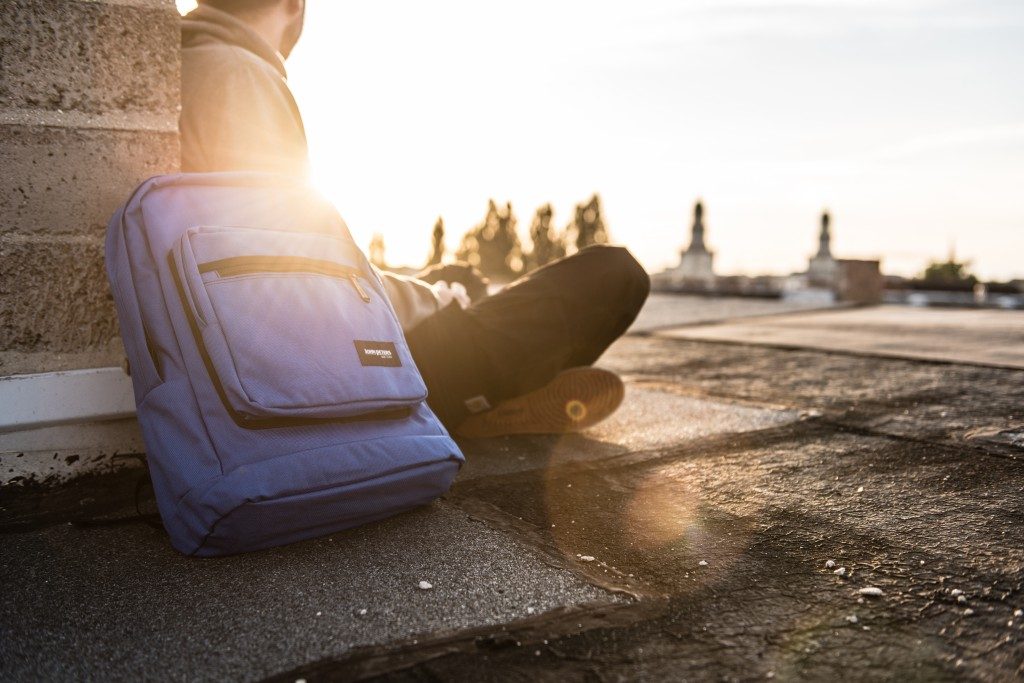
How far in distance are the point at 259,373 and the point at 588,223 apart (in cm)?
4403

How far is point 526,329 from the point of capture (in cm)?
246

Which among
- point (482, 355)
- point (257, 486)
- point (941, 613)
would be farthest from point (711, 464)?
point (257, 486)

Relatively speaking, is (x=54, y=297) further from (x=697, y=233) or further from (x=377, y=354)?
(x=697, y=233)

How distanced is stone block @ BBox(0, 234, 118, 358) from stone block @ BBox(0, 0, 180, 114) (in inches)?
14.1

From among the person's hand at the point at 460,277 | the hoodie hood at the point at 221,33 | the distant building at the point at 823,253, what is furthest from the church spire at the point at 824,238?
the hoodie hood at the point at 221,33

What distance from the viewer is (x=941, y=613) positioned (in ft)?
4.49

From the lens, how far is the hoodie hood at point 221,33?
2.25 m

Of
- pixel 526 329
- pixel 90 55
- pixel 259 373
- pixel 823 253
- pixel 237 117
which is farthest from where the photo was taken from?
pixel 823 253

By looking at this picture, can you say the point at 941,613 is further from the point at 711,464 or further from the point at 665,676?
the point at 711,464

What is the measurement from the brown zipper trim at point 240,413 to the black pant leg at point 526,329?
621mm

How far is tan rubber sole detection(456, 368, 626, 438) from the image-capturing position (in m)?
2.70

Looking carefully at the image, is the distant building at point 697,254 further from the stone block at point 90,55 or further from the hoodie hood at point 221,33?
the stone block at point 90,55

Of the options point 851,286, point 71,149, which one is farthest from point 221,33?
point 851,286

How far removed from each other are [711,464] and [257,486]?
53.3 inches
